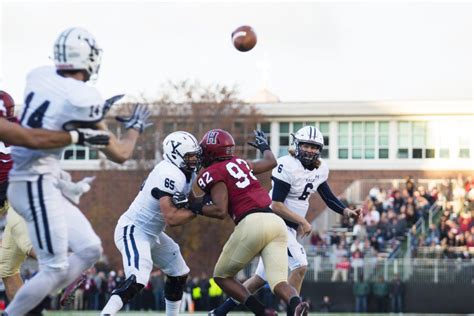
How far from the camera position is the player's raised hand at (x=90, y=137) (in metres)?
8.01

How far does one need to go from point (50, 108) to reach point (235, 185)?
8.18 feet

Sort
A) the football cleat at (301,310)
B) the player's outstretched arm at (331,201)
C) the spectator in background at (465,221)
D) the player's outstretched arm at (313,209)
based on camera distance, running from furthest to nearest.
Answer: the player's outstretched arm at (313,209)
the spectator in background at (465,221)
the player's outstretched arm at (331,201)
the football cleat at (301,310)

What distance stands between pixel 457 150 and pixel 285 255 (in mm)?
43197

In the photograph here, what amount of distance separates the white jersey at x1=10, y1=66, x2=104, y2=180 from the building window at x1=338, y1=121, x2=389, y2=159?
45364mm

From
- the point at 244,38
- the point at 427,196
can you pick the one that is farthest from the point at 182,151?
the point at 427,196

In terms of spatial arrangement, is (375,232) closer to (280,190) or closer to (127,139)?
(280,190)

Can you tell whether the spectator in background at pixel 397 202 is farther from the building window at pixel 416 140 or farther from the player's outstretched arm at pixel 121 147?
the player's outstretched arm at pixel 121 147

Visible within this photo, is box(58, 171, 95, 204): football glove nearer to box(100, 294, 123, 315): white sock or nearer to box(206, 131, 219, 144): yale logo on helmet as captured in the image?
box(100, 294, 123, 315): white sock

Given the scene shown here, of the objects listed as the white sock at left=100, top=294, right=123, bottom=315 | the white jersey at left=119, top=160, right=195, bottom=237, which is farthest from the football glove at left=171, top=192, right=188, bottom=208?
the white sock at left=100, top=294, right=123, bottom=315

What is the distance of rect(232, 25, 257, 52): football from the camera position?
13203 millimetres

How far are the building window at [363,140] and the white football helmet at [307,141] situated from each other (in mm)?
41374

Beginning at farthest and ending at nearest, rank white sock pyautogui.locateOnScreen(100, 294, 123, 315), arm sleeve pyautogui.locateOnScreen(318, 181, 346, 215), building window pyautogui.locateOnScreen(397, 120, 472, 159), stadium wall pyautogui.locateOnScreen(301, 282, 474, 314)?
building window pyautogui.locateOnScreen(397, 120, 472, 159)
stadium wall pyautogui.locateOnScreen(301, 282, 474, 314)
arm sleeve pyautogui.locateOnScreen(318, 181, 346, 215)
white sock pyautogui.locateOnScreen(100, 294, 123, 315)

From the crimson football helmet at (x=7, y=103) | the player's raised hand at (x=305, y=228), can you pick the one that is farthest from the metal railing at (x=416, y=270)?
the crimson football helmet at (x=7, y=103)

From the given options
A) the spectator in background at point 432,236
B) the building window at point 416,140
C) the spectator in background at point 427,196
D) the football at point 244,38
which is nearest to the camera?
the football at point 244,38
